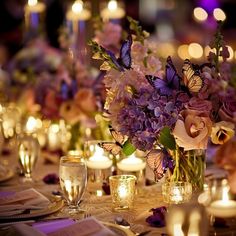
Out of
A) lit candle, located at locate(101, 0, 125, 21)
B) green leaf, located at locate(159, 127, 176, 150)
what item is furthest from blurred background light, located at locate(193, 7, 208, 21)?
green leaf, located at locate(159, 127, 176, 150)

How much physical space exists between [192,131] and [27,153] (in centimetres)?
99

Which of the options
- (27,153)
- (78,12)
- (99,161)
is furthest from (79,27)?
(99,161)

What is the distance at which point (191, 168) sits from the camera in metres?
2.27

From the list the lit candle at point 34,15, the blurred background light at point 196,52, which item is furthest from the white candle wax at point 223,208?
the blurred background light at point 196,52

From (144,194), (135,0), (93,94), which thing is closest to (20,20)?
(135,0)

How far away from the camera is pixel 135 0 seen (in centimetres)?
963

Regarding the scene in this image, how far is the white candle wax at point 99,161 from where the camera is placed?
8.89 feet

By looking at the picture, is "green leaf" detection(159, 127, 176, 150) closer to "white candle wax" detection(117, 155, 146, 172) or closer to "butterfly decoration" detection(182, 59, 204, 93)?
"butterfly decoration" detection(182, 59, 204, 93)

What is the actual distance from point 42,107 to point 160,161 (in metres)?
1.58

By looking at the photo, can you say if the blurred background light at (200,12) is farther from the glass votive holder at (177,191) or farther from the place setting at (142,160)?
the glass votive holder at (177,191)

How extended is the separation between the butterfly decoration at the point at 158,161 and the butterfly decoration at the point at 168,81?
194 millimetres

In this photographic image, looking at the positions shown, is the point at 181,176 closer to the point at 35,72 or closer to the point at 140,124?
the point at 140,124

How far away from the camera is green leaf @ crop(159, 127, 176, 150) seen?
7.06ft

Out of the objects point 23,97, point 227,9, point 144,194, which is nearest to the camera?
point 144,194
